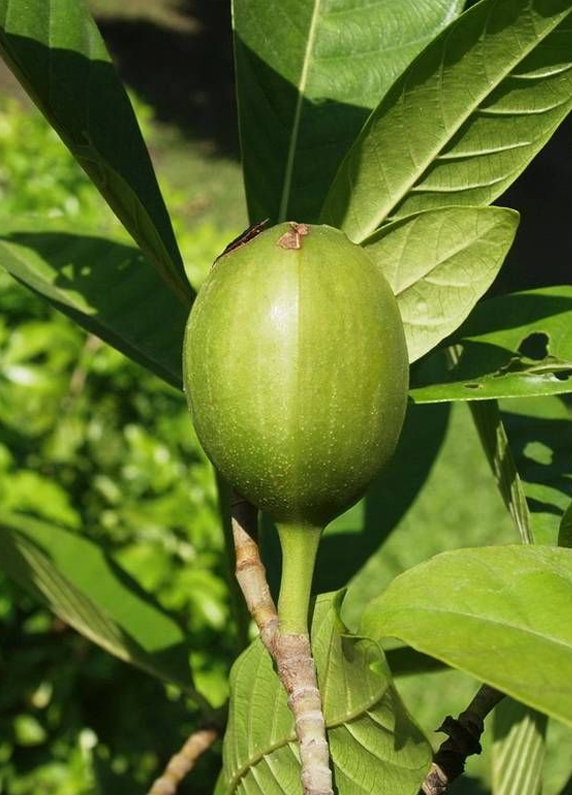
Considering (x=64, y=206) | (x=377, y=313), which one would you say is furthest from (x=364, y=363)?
(x=64, y=206)

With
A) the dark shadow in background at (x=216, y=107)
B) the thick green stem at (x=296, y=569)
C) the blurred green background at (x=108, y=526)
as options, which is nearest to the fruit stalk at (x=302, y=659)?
the thick green stem at (x=296, y=569)

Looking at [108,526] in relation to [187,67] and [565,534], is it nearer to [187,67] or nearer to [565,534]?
[565,534]

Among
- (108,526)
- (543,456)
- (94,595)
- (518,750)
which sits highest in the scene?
(543,456)

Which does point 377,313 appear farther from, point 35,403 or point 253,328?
point 35,403

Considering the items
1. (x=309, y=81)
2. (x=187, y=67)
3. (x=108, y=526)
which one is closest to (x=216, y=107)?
(x=187, y=67)

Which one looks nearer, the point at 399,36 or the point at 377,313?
the point at 377,313

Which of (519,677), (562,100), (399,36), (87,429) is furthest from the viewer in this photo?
(87,429)
